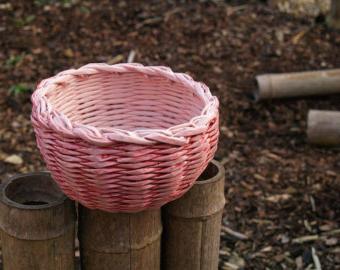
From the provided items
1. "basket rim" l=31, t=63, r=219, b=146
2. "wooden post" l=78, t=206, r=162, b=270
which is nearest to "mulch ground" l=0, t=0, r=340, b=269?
"wooden post" l=78, t=206, r=162, b=270

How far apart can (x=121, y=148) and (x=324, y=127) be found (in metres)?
2.07

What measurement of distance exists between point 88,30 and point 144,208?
112 inches

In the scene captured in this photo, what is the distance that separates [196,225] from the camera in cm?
206

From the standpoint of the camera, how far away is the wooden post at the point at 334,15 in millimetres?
4598

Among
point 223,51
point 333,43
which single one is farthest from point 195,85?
point 333,43

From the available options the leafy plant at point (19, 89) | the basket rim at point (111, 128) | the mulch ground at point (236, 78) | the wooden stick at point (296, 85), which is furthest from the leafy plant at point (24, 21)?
the basket rim at point (111, 128)

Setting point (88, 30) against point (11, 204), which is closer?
point (11, 204)

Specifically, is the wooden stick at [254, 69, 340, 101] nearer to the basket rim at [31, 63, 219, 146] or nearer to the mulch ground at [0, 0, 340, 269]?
the mulch ground at [0, 0, 340, 269]

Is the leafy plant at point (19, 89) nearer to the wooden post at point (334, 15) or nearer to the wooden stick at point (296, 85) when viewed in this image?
the wooden stick at point (296, 85)

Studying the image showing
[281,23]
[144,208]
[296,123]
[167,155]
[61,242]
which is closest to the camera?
[167,155]

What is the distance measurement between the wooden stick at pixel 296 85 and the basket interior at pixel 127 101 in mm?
1848

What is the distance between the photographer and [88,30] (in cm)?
446

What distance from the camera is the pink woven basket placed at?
Result: 63.8 inches

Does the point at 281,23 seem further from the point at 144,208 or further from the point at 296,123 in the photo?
the point at 144,208
